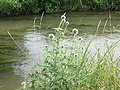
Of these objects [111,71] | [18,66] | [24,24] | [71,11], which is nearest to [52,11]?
[71,11]

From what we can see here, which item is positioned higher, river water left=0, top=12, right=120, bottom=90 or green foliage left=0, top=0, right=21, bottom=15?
green foliage left=0, top=0, right=21, bottom=15

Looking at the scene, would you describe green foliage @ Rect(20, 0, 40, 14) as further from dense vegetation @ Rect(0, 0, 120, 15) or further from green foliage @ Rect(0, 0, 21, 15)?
green foliage @ Rect(0, 0, 21, 15)

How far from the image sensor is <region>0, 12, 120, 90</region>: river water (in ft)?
24.8

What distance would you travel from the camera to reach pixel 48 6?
18.8 metres

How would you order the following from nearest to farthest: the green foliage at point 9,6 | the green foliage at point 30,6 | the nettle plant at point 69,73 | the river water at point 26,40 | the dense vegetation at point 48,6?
the nettle plant at point 69,73 → the river water at point 26,40 → the green foliage at point 9,6 → the dense vegetation at point 48,6 → the green foliage at point 30,6

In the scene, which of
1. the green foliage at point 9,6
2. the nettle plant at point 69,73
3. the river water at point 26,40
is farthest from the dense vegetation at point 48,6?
the nettle plant at point 69,73

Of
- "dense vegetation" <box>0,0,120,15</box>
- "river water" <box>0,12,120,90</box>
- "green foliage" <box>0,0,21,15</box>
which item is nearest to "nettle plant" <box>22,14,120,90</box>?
"river water" <box>0,12,120,90</box>

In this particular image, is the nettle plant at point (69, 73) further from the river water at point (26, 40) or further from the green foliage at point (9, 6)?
the green foliage at point (9, 6)

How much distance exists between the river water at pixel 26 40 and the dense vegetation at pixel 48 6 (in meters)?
0.56

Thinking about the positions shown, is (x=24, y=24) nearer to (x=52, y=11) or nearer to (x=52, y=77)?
(x=52, y=11)

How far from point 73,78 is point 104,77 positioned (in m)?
0.48

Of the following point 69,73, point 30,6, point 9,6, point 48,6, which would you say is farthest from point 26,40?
point 48,6

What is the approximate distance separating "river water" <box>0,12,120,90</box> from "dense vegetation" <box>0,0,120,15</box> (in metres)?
0.56

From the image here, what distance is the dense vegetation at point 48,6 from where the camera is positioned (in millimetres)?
16844
